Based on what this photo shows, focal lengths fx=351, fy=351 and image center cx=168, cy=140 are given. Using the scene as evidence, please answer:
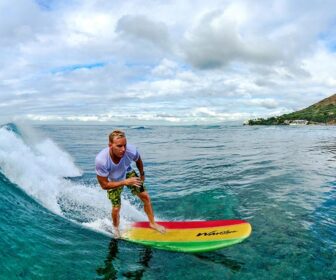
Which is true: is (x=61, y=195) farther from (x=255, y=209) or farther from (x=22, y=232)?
(x=255, y=209)

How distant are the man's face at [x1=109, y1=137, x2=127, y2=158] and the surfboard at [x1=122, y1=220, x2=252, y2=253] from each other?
7.86 feet

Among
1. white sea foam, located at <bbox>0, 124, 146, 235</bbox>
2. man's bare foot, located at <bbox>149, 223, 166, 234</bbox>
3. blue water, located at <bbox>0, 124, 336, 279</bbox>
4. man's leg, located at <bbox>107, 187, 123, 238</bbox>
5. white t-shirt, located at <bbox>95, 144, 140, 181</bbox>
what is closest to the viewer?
blue water, located at <bbox>0, 124, 336, 279</bbox>

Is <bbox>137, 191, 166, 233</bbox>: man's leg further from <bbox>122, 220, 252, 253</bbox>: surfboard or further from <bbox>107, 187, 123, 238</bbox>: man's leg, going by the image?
<bbox>107, 187, 123, 238</bbox>: man's leg

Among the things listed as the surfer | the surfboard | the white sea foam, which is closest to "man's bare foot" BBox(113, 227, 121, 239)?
the surfer

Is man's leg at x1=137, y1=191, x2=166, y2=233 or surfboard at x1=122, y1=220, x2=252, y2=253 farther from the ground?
man's leg at x1=137, y1=191, x2=166, y2=233

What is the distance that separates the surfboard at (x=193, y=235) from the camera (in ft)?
26.4

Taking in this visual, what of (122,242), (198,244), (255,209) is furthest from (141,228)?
(255,209)

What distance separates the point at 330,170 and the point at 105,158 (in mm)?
15539

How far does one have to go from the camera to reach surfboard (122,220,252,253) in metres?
8.05

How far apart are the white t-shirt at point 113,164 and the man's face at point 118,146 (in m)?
0.25

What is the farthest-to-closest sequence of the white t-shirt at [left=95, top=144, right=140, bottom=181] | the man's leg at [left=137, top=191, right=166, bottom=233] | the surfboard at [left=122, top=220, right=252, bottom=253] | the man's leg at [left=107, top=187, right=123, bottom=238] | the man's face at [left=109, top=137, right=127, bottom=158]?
the man's leg at [left=107, top=187, right=123, bottom=238] → the man's leg at [left=137, top=191, right=166, bottom=233] → the surfboard at [left=122, top=220, right=252, bottom=253] → the white t-shirt at [left=95, top=144, right=140, bottom=181] → the man's face at [left=109, top=137, right=127, bottom=158]

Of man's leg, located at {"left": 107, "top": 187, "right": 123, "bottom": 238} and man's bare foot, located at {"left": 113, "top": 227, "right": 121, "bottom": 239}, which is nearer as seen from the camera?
man's leg, located at {"left": 107, "top": 187, "right": 123, "bottom": 238}

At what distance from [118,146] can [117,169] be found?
86cm

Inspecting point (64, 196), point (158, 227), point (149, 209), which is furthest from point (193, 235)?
point (64, 196)
